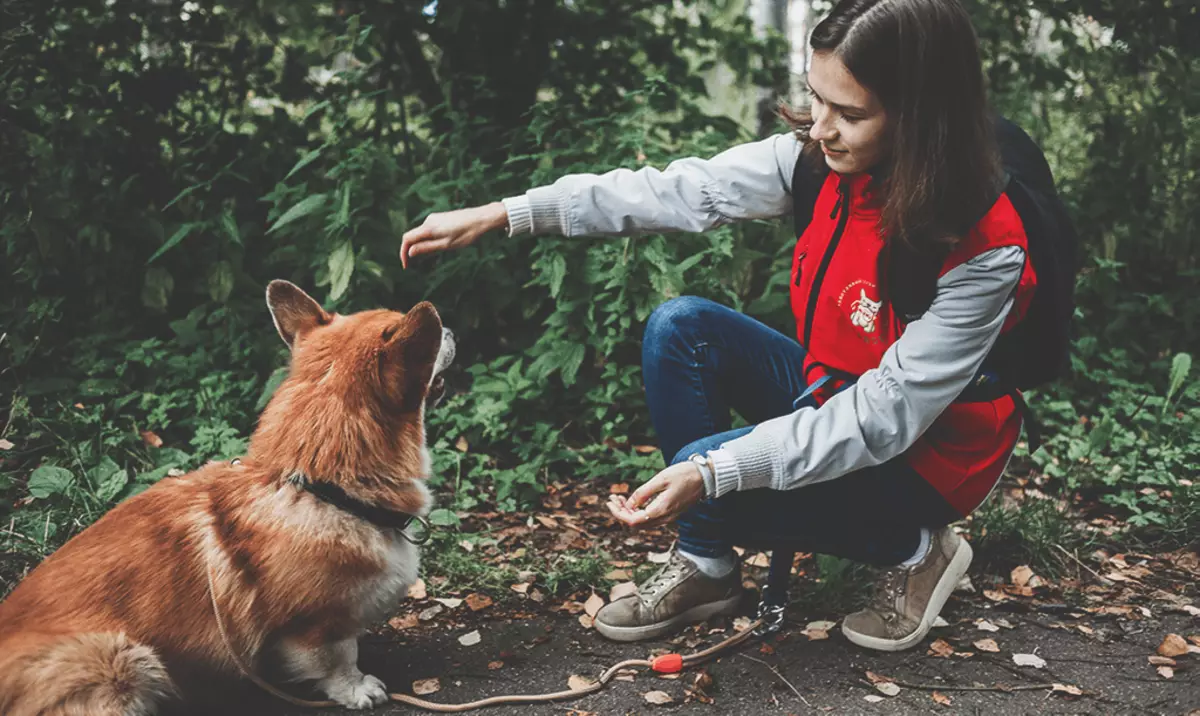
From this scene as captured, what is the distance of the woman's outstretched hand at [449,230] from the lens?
2848mm

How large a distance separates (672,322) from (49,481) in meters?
2.72

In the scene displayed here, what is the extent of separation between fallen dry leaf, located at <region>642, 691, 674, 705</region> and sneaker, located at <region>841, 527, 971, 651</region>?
71 centimetres

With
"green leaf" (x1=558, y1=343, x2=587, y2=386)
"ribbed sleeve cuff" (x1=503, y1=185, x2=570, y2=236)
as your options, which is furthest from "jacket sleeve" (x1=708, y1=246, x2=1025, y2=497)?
"green leaf" (x1=558, y1=343, x2=587, y2=386)

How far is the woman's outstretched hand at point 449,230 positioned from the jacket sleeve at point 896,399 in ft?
3.49

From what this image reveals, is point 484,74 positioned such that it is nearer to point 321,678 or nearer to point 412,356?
point 412,356

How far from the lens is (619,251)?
464 centimetres

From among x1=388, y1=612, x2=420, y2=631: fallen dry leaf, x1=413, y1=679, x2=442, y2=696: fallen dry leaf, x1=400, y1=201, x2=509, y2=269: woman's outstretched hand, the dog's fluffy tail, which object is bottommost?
x1=388, y1=612, x2=420, y2=631: fallen dry leaf

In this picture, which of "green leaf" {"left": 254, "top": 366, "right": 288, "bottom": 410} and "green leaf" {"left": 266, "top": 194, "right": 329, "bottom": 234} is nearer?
"green leaf" {"left": 254, "top": 366, "right": 288, "bottom": 410}

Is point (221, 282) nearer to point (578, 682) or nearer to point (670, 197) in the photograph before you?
point (670, 197)

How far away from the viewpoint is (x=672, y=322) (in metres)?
3.12

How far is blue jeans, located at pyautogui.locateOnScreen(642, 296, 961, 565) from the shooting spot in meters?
2.90

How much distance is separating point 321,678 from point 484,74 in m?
4.08

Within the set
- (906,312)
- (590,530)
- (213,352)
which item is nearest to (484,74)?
(213,352)

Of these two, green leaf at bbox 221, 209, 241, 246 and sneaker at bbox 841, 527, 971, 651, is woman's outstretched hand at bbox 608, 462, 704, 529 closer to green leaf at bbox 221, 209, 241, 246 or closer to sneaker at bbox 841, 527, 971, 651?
sneaker at bbox 841, 527, 971, 651
